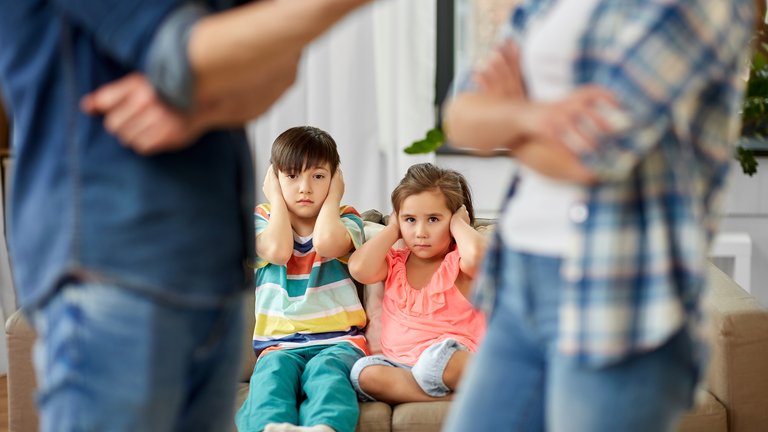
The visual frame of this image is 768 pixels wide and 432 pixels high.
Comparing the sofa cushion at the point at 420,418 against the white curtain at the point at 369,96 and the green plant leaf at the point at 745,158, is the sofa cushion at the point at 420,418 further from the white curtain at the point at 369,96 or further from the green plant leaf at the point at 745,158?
the white curtain at the point at 369,96

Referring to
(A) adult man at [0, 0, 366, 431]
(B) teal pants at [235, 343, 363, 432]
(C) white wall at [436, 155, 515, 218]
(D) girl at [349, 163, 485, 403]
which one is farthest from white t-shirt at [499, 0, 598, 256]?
(C) white wall at [436, 155, 515, 218]

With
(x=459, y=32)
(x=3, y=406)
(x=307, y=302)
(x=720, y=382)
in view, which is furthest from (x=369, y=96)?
(x=720, y=382)

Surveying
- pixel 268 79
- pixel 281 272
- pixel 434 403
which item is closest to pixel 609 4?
pixel 268 79

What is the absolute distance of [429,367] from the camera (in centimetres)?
233

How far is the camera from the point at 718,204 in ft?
3.25

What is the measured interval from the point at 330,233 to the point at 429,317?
34cm

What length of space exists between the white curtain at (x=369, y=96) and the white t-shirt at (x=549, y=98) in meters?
2.65

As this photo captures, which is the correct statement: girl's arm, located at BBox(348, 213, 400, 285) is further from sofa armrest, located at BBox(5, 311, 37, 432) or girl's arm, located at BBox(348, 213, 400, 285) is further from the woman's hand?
the woman's hand

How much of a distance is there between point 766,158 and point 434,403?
2.03 m

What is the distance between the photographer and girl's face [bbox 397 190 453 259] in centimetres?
256

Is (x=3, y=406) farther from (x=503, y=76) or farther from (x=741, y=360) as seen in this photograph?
(x=503, y=76)

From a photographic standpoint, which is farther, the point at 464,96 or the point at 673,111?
the point at 464,96

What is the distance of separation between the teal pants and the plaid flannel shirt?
54.0 inches

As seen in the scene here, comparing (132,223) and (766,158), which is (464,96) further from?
(766,158)
